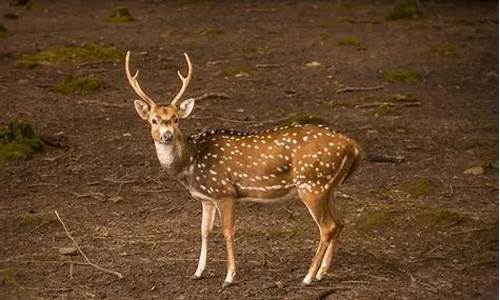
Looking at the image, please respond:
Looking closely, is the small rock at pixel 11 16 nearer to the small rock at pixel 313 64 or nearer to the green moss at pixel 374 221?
the small rock at pixel 313 64

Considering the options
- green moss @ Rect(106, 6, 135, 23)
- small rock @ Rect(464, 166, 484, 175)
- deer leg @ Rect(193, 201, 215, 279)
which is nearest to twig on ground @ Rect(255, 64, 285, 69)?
small rock @ Rect(464, 166, 484, 175)

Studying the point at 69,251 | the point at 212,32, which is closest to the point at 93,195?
the point at 69,251

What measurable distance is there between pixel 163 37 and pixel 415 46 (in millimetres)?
5152

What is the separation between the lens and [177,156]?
7.32m

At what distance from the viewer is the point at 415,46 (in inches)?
733

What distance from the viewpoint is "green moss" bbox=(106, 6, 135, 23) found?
22689mm

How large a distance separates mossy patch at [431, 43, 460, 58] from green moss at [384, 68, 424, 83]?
223 centimetres

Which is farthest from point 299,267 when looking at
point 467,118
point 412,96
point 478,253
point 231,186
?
point 412,96

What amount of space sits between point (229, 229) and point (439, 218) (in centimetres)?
245

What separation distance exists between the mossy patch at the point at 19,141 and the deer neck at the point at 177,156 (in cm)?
416

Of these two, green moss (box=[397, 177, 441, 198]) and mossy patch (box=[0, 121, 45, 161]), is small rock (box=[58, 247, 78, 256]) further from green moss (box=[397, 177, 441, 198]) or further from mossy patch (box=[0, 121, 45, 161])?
green moss (box=[397, 177, 441, 198])

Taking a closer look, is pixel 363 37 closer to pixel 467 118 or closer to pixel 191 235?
pixel 467 118

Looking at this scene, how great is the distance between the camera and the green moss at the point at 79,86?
14656 mm

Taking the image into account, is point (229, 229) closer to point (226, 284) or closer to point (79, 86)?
point (226, 284)
